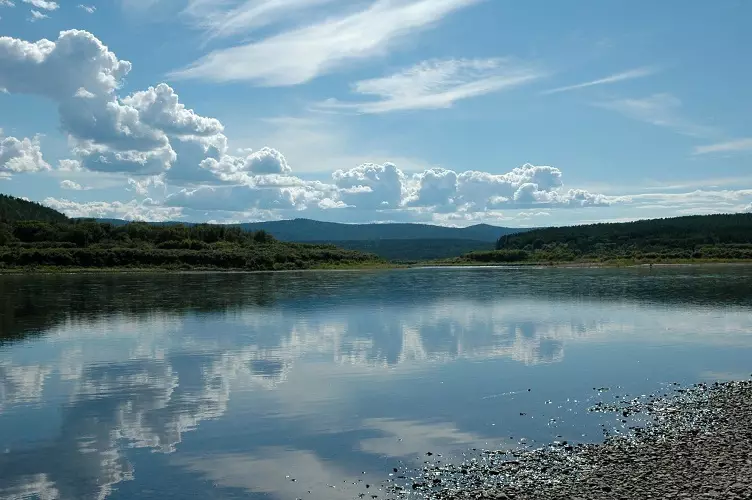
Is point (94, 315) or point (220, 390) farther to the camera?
point (94, 315)

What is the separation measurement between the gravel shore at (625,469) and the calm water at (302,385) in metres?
1.10

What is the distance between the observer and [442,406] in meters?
21.5

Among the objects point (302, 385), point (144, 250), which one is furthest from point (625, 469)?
point (144, 250)

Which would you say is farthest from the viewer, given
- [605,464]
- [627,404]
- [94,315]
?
[94,315]

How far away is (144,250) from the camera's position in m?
147

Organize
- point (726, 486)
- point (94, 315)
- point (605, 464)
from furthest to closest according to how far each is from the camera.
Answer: point (94, 315), point (605, 464), point (726, 486)

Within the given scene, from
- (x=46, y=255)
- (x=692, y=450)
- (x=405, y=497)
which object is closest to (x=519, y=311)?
(x=692, y=450)

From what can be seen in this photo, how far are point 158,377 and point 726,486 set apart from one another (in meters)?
21.1

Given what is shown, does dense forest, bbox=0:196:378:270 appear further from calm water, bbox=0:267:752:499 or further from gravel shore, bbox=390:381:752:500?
gravel shore, bbox=390:381:752:500

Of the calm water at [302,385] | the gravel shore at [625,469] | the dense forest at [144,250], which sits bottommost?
the calm water at [302,385]

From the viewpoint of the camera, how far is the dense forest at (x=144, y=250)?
13925 centimetres

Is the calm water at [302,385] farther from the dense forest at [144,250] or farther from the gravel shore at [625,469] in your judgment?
the dense forest at [144,250]

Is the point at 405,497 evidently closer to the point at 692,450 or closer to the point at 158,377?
the point at 692,450

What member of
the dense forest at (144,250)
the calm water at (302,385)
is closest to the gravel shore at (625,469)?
the calm water at (302,385)
